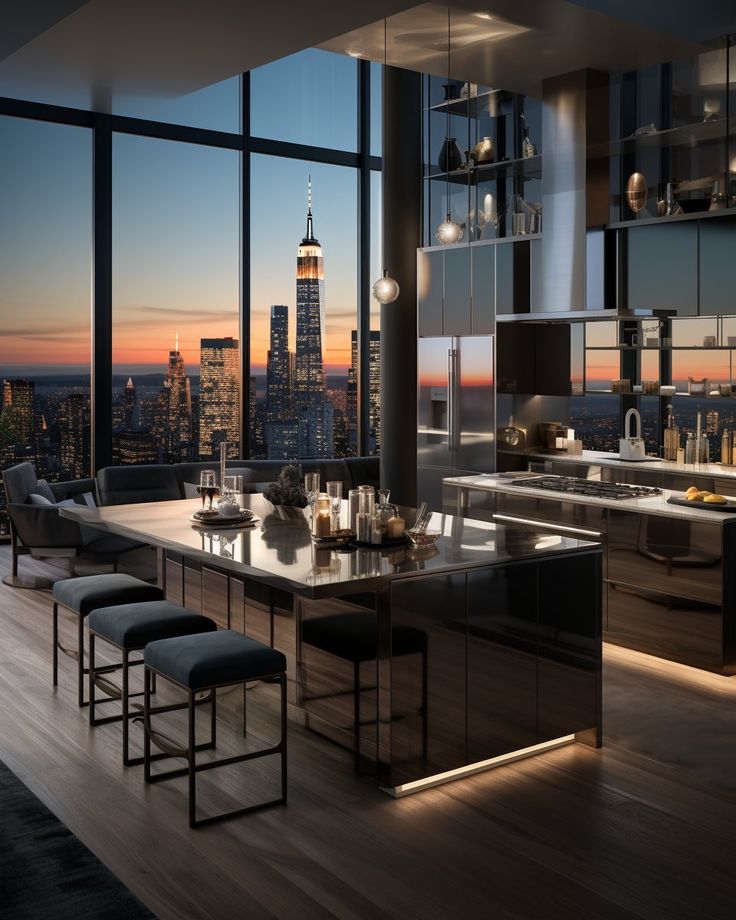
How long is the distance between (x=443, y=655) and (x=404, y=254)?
594cm

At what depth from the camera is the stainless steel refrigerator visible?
25.0ft

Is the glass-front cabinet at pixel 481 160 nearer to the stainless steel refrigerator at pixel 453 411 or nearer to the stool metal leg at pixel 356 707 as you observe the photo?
the stainless steel refrigerator at pixel 453 411

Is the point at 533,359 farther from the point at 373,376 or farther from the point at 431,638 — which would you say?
the point at 431,638

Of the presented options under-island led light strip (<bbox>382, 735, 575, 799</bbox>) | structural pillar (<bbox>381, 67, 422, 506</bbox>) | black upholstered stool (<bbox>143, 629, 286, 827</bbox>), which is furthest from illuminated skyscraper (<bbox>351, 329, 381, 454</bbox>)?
black upholstered stool (<bbox>143, 629, 286, 827</bbox>)

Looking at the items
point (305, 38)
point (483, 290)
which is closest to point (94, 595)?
point (305, 38)

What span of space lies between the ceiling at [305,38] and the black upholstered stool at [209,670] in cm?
281

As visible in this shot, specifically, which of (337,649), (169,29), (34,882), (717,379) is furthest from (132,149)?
(34,882)

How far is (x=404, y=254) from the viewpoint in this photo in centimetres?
927

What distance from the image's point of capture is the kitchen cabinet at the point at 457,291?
7777mm

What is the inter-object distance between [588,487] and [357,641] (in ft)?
9.06

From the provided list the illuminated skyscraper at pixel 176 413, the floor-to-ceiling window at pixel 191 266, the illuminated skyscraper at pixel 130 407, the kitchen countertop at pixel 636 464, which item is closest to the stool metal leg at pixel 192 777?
the kitchen countertop at pixel 636 464

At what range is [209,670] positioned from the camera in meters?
3.65

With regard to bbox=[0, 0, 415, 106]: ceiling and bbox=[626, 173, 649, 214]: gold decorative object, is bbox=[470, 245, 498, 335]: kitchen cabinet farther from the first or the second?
bbox=[0, 0, 415, 106]: ceiling

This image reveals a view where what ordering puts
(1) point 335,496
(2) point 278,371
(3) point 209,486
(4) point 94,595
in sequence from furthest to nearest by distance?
(2) point 278,371 → (3) point 209,486 → (1) point 335,496 → (4) point 94,595
